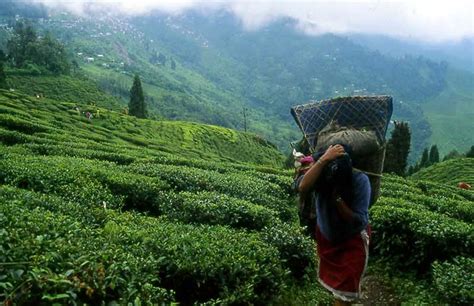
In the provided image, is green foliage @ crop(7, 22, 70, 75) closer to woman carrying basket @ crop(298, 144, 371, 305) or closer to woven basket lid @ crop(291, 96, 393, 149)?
woven basket lid @ crop(291, 96, 393, 149)

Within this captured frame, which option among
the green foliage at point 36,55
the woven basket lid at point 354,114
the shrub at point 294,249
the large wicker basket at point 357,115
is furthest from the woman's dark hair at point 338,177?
the green foliage at point 36,55

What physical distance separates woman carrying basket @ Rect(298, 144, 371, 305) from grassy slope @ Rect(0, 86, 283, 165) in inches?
1186

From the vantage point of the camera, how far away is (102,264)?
5078 millimetres

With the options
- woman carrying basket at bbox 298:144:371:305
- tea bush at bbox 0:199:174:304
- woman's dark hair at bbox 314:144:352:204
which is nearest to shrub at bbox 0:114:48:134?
tea bush at bbox 0:199:174:304

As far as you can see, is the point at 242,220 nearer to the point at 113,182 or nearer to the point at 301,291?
the point at 301,291

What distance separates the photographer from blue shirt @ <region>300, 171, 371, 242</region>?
546cm

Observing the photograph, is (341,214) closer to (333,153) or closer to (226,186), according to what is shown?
(333,153)

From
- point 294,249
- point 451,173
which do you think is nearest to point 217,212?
point 294,249

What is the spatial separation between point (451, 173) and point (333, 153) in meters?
57.2

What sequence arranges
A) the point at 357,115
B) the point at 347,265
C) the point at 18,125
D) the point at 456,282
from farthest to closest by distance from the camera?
1. the point at 18,125
2. the point at 456,282
3. the point at 357,115
4. the point at 347,265

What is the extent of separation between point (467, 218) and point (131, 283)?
1181 centimetres

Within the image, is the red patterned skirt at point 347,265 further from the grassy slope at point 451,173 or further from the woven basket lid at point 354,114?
the grassy slope at point 451,173

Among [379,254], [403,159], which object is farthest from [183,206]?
[403,159]

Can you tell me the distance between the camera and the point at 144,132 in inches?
2559
